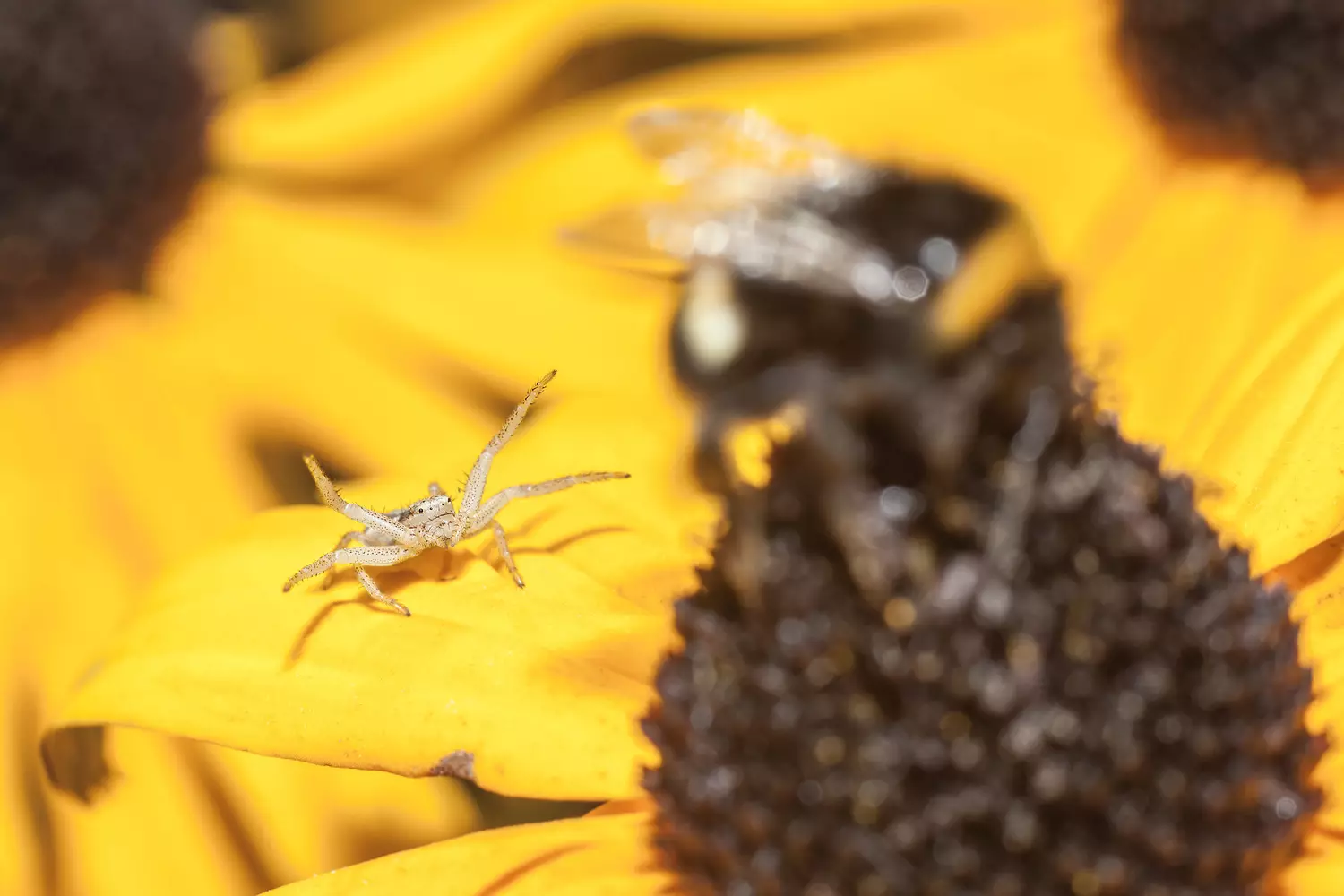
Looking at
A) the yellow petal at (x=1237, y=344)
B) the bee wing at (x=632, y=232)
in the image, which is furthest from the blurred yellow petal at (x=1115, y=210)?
the bee wing at (x=632, y=232)

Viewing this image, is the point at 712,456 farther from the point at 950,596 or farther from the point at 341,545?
the point at 341,545

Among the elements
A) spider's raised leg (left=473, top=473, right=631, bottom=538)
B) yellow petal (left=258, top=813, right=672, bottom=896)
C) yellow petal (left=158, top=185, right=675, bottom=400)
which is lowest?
yellow petal (left=258, top=813, right=672, bottom=896)

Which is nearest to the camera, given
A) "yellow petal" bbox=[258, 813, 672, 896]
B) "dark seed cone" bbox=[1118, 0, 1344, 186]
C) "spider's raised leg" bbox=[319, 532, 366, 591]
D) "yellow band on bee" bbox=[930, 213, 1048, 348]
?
"yellow band on bee" bbox=[930, 213, 1048, 348]

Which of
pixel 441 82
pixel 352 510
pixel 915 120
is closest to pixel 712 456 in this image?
pixel 352 510

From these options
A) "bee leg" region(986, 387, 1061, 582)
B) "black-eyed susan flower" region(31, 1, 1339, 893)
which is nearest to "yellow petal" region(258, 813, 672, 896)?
"black-eyed susan flower" region(31, 1, 1339, 893)

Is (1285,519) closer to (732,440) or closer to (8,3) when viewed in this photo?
(732,440)

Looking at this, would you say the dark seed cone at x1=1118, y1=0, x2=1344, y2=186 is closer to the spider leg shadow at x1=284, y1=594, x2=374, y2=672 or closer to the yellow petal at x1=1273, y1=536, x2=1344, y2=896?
the yellow petal at x1=1273, y1=536, x2=1344, y2=896

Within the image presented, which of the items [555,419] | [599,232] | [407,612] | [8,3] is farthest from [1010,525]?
[8,3]
